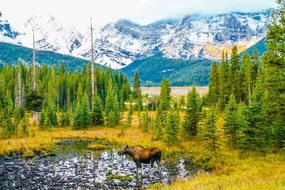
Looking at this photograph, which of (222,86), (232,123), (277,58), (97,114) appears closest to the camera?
(277,58)

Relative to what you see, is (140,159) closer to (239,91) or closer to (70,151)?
(70,151)

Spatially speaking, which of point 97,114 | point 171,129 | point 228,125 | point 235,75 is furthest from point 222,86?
point 228,125

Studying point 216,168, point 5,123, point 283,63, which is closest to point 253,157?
point 216,168

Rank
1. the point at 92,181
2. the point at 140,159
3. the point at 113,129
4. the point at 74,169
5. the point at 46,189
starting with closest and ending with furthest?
1. the point at 46,189
2. the point at 92,181
3. the point at 140,159
4. the point at 74,169
5. the point at 113,129

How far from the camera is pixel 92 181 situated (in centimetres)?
2098

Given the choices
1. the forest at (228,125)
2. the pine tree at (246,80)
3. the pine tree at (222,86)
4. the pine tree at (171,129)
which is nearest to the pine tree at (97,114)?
the forest at (228,125)

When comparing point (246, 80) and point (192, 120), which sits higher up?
point (246, 80)

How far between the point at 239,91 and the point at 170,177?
161 feet

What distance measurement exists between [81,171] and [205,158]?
11.3 m

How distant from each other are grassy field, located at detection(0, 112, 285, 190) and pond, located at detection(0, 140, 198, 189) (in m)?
2.11

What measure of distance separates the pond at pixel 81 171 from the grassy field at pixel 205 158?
2.11 metres

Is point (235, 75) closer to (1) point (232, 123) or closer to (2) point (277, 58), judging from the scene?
(1) point (232, 123)

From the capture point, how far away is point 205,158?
28.6 metres

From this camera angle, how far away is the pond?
66.3ft
